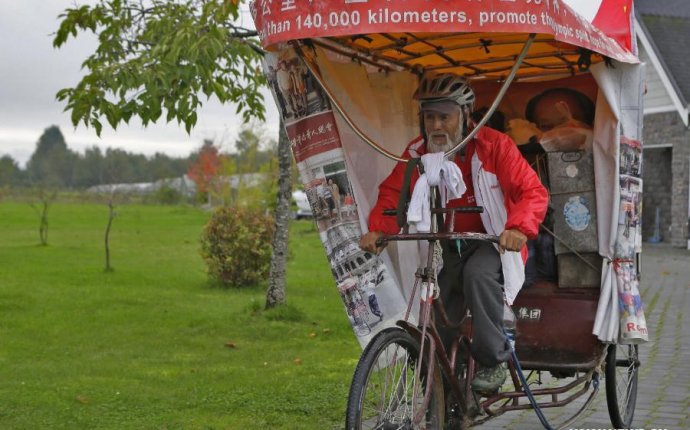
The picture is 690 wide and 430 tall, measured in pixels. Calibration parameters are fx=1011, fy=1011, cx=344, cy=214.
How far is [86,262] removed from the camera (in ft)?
70.5

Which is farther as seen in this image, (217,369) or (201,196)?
(201,196)

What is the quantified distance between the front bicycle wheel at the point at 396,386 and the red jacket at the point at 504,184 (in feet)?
2.71

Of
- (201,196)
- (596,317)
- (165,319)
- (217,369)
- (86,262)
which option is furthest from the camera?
(201,196)

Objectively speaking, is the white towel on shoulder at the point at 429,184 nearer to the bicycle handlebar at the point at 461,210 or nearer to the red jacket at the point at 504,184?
the bicycle handlebar at the point at 461,210

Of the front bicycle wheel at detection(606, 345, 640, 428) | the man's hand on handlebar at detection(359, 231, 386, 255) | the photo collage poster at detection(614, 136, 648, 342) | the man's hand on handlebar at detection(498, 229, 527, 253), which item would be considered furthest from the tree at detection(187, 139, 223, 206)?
the man's hand on handlebar at detection(498, 229, 527, 253)

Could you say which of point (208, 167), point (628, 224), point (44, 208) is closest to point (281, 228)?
point (628, 224)

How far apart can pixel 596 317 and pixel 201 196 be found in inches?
2092

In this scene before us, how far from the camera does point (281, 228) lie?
1168 centimetres

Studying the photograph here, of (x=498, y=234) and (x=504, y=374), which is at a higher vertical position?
(x=498, y=234)

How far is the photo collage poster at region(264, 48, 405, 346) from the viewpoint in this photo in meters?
6.00

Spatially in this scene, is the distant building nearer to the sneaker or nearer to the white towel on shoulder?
the sneaker

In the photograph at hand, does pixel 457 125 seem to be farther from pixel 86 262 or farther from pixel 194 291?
pixel 86 262

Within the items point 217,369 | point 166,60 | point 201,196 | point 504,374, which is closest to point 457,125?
point 504,374

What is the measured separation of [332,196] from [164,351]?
15.0ft
